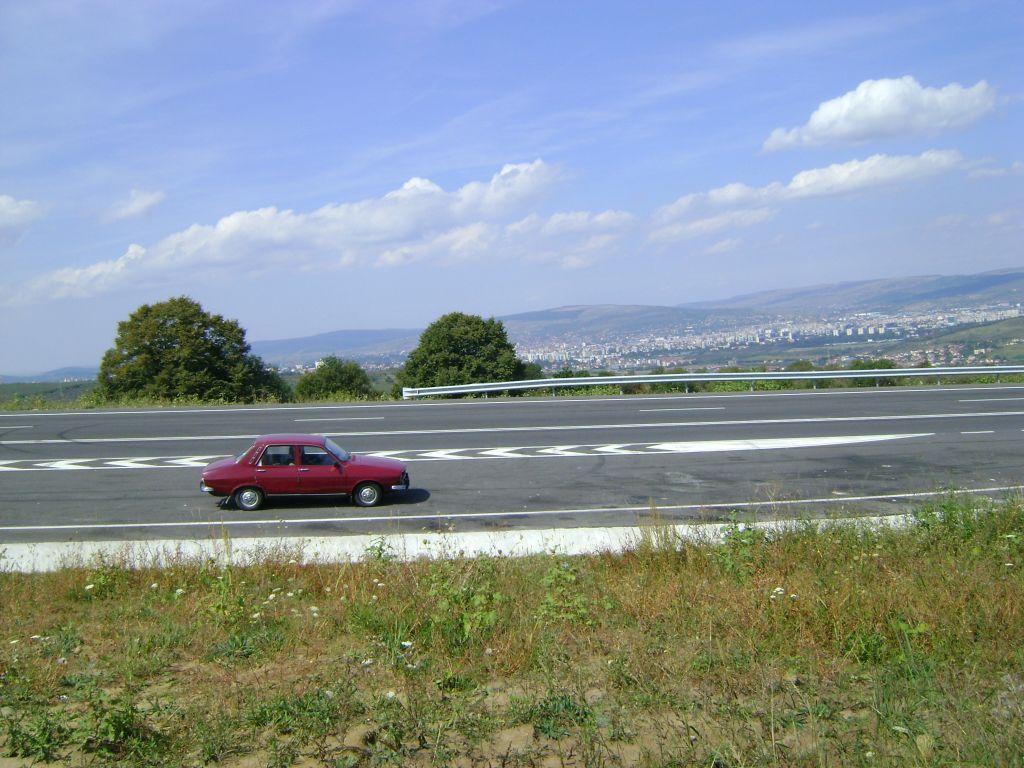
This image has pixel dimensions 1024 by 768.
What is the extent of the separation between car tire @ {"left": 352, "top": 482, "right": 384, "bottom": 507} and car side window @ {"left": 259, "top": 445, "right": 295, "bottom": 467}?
116 cm

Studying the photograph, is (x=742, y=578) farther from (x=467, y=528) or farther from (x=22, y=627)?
(x=22, y=627)

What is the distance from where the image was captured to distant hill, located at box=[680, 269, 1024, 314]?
70.9 meters

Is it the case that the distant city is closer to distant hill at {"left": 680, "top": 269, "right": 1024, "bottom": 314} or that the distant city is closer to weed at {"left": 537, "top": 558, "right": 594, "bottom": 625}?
distant hill at {"left": 680, "top": 269, "right": 1024, "bottom": 314}

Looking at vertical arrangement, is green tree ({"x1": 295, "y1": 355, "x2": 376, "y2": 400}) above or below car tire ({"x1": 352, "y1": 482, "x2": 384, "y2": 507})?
above

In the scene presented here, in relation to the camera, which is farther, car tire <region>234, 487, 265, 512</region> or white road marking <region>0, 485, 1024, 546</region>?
car tire <region>234, 487, 265, 512</region>

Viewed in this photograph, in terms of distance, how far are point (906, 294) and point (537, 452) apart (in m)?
76.3

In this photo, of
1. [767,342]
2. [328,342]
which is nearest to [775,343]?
[767,342]

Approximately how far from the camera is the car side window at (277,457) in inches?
544

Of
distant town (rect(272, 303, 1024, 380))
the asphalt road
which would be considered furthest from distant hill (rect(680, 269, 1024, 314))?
the asphalt road

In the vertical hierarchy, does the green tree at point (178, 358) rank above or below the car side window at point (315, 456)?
above

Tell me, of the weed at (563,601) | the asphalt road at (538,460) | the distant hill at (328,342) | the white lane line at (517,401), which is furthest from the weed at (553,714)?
the distant hill at (328,342)

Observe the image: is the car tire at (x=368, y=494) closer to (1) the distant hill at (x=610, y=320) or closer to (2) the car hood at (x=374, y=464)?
(2) the car hood at (x=374, y=464)

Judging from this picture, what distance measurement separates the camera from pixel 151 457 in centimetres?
1856

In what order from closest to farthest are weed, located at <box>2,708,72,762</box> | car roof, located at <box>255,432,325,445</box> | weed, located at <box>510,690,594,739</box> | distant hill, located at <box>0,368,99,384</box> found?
weed, located at <box>2,708,72,762</box>
weed, located at <box>510,690,594,739</box>
car roof, located at <box>255,432,325,445</box>
distant hill, located at <box>0,368,99,384</box>
